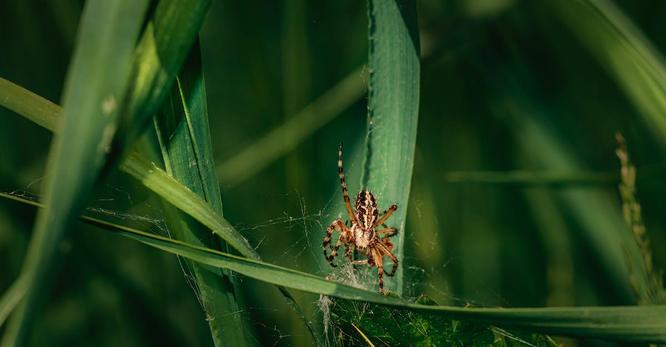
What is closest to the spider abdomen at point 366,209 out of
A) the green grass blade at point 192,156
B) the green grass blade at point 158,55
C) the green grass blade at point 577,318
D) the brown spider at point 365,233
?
the brown spider at point 365,233

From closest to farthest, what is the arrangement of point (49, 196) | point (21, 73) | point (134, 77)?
point (49, 196)
point (134, 77)
point (21, 73)

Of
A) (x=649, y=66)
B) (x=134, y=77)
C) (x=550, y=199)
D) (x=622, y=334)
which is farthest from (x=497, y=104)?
(x=134, y=77)

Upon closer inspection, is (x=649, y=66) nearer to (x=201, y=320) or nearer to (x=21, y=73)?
(x=201, y=320)

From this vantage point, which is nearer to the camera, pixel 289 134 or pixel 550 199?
pixel 289 134

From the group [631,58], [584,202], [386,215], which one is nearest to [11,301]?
[386,215]

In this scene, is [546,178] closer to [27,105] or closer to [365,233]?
[365,233]

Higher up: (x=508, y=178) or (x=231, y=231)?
(x=508, y=178)

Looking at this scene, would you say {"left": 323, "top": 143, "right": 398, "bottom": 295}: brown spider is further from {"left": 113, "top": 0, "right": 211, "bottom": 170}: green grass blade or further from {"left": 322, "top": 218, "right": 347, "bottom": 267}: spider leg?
{"left": 113, "top": 0, "right": 211, "bottom": 170}: green grass blade

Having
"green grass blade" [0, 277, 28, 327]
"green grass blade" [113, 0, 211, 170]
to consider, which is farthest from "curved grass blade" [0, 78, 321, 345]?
"green grass blade" [0, 277, 28, 327]
